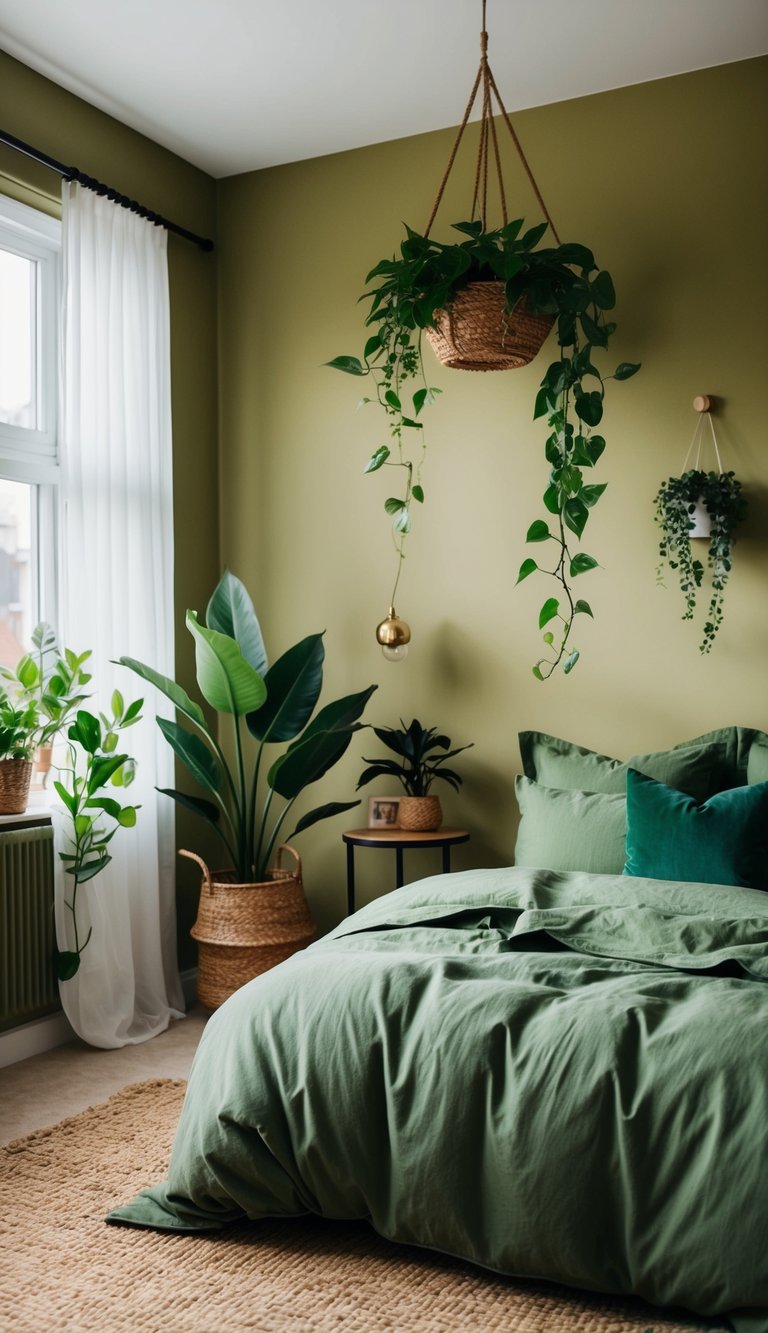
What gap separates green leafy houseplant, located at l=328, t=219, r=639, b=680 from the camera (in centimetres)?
329

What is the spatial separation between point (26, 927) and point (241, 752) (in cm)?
85

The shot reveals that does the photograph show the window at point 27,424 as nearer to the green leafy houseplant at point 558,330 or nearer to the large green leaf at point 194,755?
the large green leaf at point 194,755

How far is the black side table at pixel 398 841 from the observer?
3.82 m

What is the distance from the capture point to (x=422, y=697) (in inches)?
166

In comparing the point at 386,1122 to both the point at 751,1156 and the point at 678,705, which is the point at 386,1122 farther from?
the point at 678,705

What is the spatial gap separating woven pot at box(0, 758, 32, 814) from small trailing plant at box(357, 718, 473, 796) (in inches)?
43.9

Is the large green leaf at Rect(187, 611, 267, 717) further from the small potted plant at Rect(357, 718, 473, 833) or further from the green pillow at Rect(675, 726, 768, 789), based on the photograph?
the green pillow at Rect(675, 726, 768, 789)

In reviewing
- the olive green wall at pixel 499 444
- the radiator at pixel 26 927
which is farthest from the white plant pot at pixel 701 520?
the radiator at pixel 26 927

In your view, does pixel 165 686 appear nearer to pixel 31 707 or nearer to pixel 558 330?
pixel 31 707

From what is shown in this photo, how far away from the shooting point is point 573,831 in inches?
134

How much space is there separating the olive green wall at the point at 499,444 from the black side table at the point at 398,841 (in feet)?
0.67

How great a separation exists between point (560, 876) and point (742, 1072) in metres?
0.97

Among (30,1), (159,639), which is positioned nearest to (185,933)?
(159,639)

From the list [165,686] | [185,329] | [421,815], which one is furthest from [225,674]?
[185,329]
